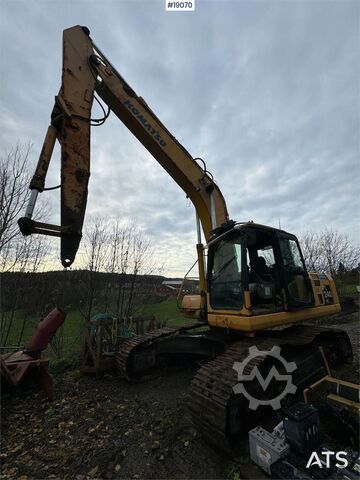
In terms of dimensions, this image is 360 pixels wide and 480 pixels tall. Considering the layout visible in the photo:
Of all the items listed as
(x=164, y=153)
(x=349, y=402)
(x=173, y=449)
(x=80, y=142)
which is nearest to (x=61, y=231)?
(x=80, y=142)

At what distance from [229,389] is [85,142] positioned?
3.61 m

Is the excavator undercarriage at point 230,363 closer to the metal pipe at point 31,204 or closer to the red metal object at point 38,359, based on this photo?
Result: the red metal object at point 38,359

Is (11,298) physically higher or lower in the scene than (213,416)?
higher

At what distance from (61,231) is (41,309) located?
7956 mm

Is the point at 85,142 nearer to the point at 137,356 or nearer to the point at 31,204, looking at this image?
the point at 31,204

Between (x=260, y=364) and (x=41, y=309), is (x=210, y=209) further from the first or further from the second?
(x=41, y=309)

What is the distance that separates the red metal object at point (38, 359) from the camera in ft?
13.3

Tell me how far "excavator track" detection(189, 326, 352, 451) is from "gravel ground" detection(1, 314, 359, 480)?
1.00 ft

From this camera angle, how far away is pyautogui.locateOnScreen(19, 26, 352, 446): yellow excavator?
3.18 meters

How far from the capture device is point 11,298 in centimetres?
926

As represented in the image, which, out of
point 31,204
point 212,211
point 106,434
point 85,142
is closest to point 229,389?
→ point 106,434

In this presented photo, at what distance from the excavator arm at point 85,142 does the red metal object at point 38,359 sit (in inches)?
67.7
